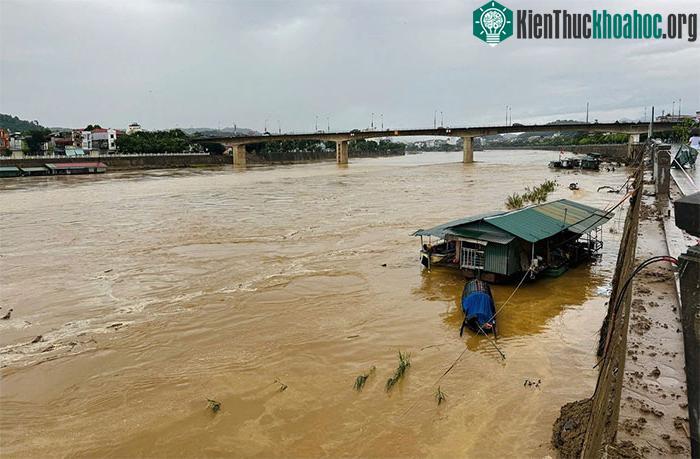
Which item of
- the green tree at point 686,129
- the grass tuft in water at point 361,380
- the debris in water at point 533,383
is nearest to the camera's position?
the debris in water at point 533,383

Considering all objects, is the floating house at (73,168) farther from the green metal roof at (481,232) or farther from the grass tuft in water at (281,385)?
the grass tuft in water at (281,385)

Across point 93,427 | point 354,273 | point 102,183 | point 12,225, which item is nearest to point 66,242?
point 12,225

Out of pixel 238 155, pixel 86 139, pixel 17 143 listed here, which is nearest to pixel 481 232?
pixel 238 155

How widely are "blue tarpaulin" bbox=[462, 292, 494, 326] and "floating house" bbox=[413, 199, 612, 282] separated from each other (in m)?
2.27

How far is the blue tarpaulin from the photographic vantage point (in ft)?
34.3

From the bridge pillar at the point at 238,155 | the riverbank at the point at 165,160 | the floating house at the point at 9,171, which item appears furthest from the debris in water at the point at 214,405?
the bridge pillar at the point at 238,155

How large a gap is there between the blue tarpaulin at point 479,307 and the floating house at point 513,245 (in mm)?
2266

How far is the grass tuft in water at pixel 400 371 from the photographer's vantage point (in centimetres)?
847

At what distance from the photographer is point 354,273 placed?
15.2 m

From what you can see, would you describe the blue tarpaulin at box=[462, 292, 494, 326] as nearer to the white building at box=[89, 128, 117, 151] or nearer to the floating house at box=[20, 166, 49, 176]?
the floating house at box=[20, 166, 49, 176]

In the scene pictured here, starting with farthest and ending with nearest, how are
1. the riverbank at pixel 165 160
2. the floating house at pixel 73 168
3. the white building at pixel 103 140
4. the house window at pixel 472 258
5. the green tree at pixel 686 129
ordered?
the white building at pixel 103 140 < the riverbank at pixel 165 160 < the floating house at pixel 73 168 < the green tree at pixel 686 129 < the house window at pixel 472 258

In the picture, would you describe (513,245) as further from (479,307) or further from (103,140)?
(103,140)

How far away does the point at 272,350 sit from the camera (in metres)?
9.95

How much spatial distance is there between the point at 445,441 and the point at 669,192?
10.8m
